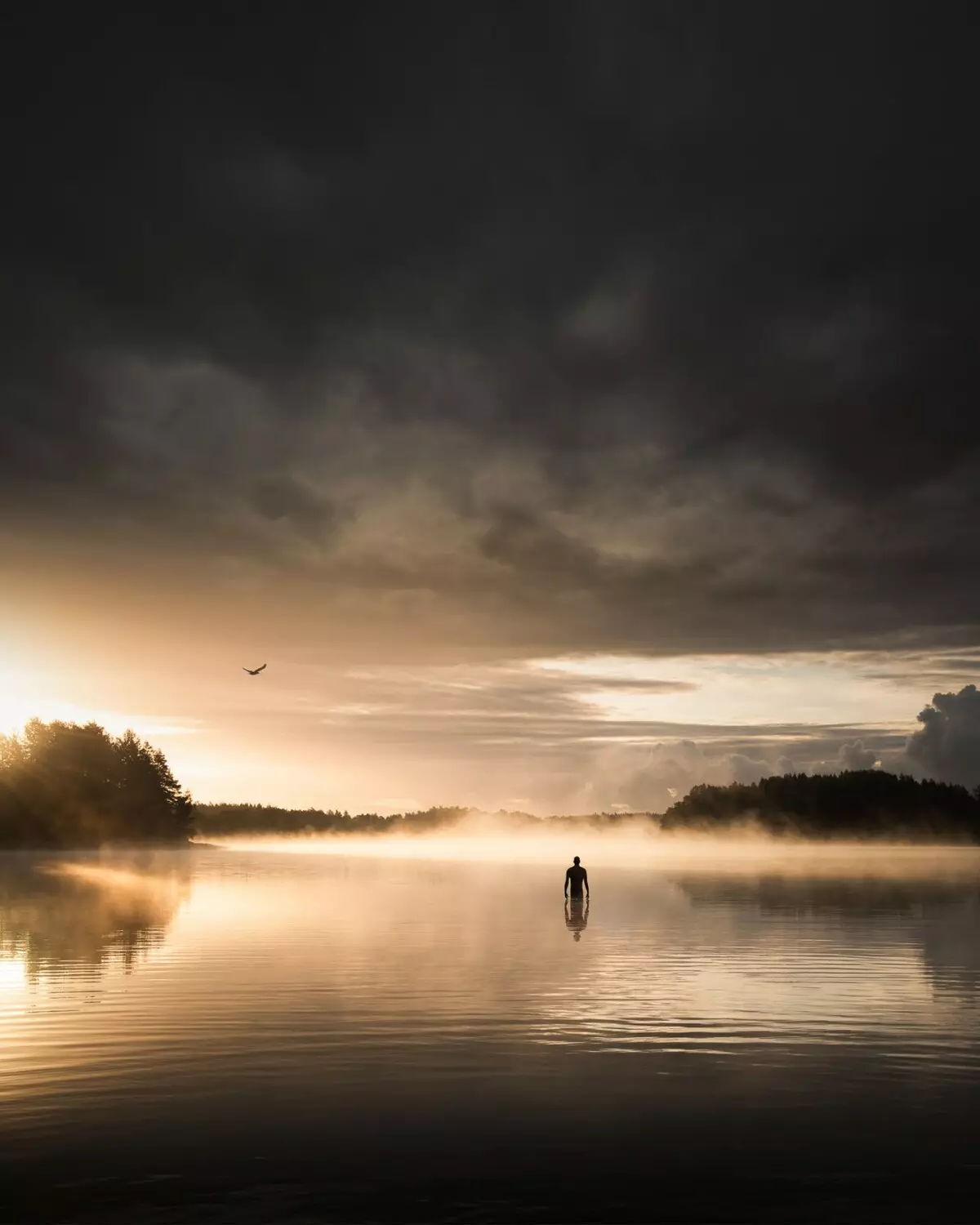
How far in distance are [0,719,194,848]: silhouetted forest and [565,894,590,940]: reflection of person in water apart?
394 ft

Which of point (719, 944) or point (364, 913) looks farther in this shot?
point (364, 913)

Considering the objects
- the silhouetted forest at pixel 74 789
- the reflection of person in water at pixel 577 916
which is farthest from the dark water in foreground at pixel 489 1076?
the silhouetted forest at pixel 74 789

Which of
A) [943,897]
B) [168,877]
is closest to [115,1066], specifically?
[943,897]

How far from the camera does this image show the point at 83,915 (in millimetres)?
50344

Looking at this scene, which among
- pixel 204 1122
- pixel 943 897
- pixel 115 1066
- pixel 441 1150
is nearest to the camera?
pixel 441 1150

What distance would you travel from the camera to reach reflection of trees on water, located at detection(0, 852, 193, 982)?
33719mm

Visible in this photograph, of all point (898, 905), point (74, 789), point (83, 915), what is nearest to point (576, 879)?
point (898, 905)

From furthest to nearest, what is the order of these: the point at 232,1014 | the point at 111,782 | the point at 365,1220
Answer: the point at 111,782 → the point at 232,1014 → the point at 365,1220

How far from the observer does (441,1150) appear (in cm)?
1401

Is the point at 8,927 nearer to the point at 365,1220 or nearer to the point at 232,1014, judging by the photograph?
the point at 232,1014

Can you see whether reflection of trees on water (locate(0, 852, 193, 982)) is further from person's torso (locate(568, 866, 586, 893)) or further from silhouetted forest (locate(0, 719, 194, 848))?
silhouetted forest (locate(0, 719, 194, 848))

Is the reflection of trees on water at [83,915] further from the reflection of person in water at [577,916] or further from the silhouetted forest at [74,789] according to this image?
the silhouetted forest at [74,789]

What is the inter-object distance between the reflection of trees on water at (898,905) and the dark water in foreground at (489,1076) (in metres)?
0.42

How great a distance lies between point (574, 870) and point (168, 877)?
4660 cm
